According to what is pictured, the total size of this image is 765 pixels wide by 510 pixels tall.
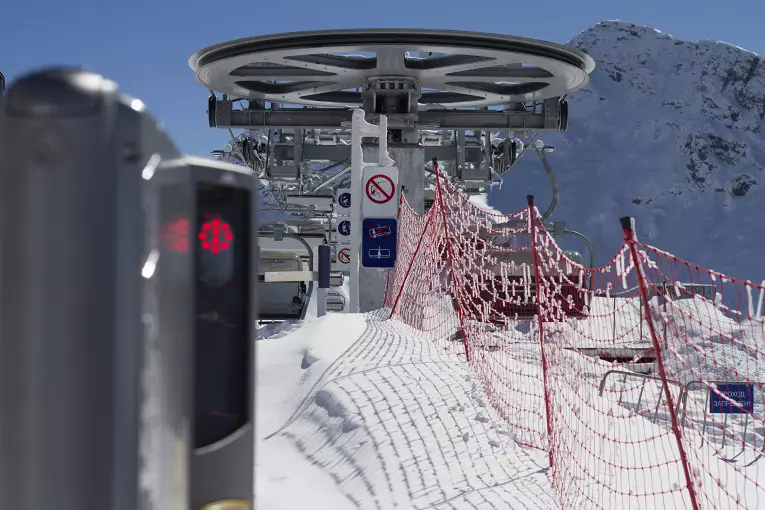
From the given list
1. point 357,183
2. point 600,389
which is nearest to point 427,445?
point 600,389

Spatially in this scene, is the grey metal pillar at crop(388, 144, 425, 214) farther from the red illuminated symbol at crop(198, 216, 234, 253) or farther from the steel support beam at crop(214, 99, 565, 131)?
the red illuminated symbol at crop(198, 216, 234, 253)

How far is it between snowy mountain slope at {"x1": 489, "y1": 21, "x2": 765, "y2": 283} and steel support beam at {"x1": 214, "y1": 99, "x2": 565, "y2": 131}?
52.3 meters

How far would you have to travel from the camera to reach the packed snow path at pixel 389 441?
171 inches

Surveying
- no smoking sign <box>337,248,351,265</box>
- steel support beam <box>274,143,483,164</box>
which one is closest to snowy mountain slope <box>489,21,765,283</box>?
steel support beam <box>274,143,483,164</box>

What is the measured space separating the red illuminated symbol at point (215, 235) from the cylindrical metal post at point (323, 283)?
30.4 ft

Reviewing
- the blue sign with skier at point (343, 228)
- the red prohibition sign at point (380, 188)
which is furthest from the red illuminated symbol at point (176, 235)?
the blue sign with skier at point (343, 228)

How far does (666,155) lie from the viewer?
99.6m

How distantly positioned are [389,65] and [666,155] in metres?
89.6

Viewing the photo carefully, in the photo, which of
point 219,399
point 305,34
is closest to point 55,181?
point 219,399

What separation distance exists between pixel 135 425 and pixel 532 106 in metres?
19.6

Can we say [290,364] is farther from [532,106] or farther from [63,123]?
[532,106]

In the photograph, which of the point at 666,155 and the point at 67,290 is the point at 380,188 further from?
the point at 666,155

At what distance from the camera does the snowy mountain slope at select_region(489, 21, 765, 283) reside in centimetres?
8556

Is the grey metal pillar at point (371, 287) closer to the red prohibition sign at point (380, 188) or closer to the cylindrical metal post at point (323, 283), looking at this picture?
the cylindrical metal post at point (323, 283)
